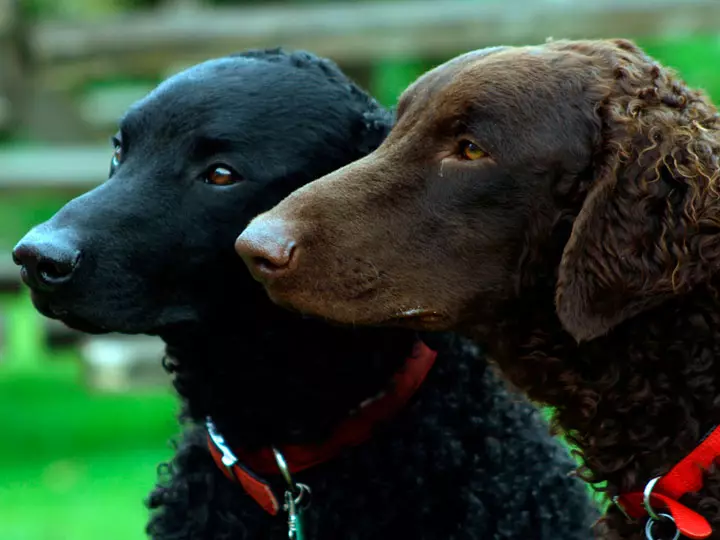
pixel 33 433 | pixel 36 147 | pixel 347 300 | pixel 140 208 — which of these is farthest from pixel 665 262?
pixel 36 147

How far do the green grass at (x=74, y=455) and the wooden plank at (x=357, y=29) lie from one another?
217 centimetres

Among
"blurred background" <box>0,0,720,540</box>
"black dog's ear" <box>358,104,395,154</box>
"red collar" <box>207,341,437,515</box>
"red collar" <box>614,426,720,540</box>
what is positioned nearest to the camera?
"red collar" <box>614,426,720,540</box>

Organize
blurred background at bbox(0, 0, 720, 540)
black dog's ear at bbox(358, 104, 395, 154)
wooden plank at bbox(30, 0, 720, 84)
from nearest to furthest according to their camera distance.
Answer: black dog's ear at bbox(358, 104, 395, 154)
blurred background at bbox(0, 0, 720, 540)
wooden plank at bbox(30, 0, 720, 84)

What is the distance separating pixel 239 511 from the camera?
3377 millimetres

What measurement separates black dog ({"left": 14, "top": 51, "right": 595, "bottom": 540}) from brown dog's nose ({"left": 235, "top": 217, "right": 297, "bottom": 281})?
0.44 meters

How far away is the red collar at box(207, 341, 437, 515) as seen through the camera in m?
3.35

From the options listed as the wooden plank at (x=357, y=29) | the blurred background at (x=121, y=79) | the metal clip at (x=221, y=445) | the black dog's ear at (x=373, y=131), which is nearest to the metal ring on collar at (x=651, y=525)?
the metal clip at (x=221, y=445)

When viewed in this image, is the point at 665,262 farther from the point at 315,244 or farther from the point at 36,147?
the point at 36,147

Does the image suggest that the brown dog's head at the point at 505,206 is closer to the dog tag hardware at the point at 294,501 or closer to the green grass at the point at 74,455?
the dog tag hardware at the point at 294,501

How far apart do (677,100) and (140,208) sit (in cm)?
142

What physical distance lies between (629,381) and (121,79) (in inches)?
249

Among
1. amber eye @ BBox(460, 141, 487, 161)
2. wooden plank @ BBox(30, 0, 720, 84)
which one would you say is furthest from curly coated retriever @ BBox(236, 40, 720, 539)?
wooden plank @ BBox(30, 0, 720, 84)

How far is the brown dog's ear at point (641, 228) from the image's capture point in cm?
275

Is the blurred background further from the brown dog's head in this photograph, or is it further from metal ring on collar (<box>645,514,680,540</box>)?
metal ring on collar (<box>645,514,680,540</box>)
